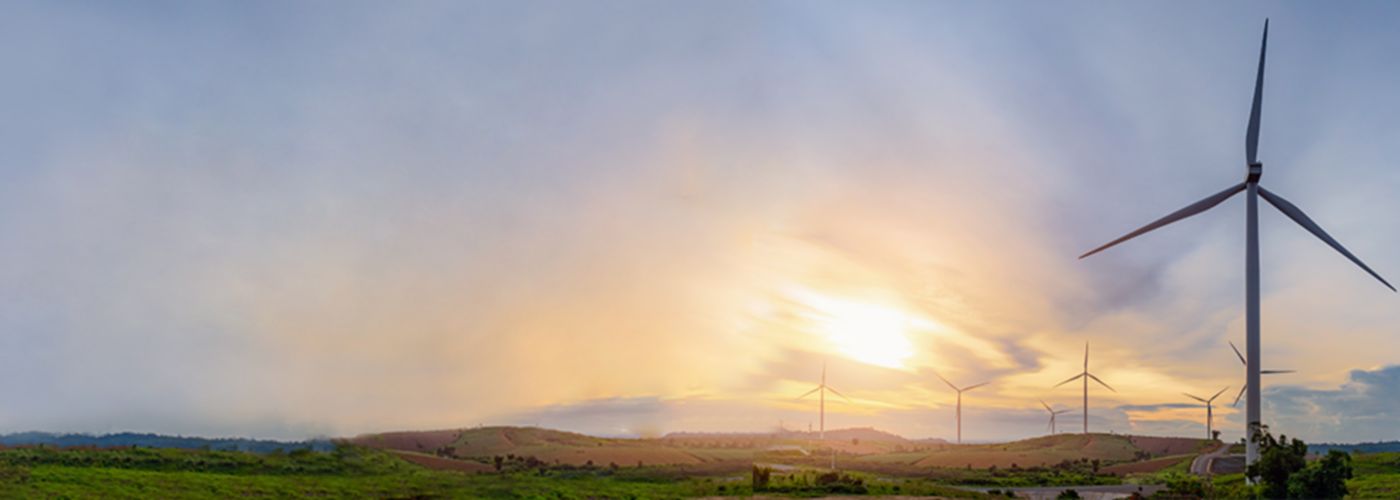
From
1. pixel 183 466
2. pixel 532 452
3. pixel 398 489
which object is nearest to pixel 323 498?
pixel 398 489

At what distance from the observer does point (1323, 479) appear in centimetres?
5234

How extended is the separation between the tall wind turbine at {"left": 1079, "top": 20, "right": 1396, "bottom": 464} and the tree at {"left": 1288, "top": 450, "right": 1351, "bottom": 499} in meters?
7.66

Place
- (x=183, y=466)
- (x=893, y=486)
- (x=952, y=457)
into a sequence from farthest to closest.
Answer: (x=952, y=457), (x=893, y=486), (x=183, y=466)

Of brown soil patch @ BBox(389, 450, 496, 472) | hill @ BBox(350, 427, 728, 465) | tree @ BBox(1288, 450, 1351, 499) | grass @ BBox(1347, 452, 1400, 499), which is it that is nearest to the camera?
tree @ BBox(1288, 450, 1351, 499)

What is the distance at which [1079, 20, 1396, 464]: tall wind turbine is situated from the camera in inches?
2488

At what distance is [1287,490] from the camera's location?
177 feet

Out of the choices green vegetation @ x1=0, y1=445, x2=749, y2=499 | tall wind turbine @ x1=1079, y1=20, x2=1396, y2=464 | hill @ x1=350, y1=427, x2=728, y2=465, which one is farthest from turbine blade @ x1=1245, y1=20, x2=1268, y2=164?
hill @ x1=350, y1=427, x2=728, y2=465

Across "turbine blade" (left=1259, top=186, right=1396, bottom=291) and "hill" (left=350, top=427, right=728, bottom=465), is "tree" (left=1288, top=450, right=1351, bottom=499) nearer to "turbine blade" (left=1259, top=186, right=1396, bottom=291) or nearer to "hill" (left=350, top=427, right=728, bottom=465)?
"turbine blade" (left=1259, top=186, right=1396, bottom=291)

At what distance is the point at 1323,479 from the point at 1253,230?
65.8 feet

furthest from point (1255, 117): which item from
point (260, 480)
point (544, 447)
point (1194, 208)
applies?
point (544, 447)

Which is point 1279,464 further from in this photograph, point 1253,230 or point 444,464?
point 444,464

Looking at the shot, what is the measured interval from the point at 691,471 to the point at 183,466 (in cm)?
4577

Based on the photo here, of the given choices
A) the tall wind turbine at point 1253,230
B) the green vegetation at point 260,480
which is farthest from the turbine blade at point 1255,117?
the green vegetation at point 260,480

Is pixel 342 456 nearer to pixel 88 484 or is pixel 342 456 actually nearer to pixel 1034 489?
pixel 88 484
